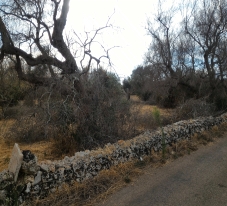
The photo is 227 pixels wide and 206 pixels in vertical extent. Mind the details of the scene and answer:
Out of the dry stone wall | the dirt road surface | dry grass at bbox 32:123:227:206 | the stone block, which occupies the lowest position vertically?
the dirt road surface

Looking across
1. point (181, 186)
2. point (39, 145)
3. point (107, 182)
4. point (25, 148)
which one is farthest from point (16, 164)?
point (39, 145)

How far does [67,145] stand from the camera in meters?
6.14

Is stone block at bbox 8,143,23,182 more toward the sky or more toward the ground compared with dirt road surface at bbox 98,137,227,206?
more toward the sky

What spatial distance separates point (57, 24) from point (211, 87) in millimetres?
11093

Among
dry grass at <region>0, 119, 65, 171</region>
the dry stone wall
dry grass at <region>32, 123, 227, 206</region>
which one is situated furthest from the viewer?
dry grass at <region>0, 119, 65, 171</region>

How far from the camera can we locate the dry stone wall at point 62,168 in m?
3.27

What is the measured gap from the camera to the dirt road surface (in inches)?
138

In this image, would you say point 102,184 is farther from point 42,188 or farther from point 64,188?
point 42,188

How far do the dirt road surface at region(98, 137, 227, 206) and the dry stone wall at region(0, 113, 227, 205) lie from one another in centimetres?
71

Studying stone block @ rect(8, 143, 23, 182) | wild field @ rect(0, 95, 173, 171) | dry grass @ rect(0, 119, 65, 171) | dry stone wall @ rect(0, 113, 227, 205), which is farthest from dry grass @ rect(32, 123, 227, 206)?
dry grass @ rect(0, 119, 65, 171)

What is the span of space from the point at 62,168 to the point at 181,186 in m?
2.48

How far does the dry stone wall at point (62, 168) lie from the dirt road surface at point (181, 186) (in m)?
0.71

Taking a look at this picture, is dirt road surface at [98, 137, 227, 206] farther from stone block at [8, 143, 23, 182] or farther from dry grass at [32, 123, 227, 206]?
stone block at [8, 143, 23, 182]

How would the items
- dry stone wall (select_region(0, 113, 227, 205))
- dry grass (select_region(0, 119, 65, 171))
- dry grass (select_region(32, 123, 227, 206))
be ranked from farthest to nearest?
dry grass (select_region(0, 119, 65, 171)) < dry grass (select_region(32, 123, 227, 206)) < dry stone wall (select_region(0, 113, 227, 205))
